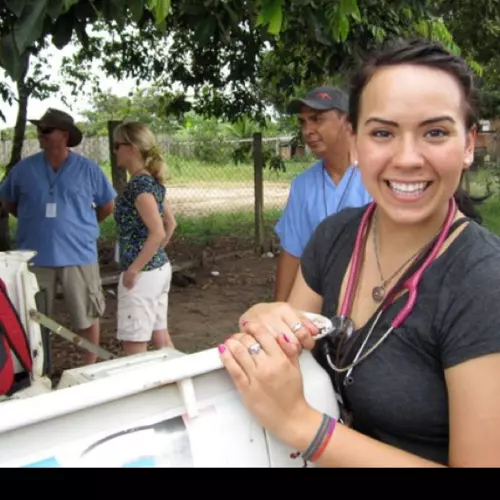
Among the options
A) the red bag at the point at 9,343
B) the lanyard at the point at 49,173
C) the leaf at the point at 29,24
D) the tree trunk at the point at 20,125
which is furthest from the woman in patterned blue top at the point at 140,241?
the tree trunk at the point at 20,125

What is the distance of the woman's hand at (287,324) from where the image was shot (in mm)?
1146

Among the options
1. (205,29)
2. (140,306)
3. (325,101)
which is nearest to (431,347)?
(325,101)

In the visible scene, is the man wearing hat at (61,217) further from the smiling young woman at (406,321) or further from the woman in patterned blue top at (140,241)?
the smiling young woman at (406,321)

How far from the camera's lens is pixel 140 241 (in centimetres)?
384

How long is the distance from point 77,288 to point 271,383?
3.38m

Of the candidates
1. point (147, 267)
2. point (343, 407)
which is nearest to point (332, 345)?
point (343, 407)

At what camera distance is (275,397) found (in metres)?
1.09

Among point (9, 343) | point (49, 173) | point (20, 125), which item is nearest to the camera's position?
point (9, 343)

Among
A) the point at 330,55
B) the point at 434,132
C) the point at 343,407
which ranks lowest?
the point at 343,407

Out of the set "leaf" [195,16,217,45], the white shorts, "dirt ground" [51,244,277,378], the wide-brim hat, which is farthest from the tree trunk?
"leaf" [195,16,217,45]

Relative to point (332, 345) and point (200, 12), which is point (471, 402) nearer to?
point (332, 345)

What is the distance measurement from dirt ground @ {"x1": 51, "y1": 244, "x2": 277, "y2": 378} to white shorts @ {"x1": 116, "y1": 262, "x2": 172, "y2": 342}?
31.4 inches

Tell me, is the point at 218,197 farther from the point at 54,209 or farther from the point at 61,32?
the point at 61,32

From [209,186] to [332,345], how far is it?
34.4 ft
